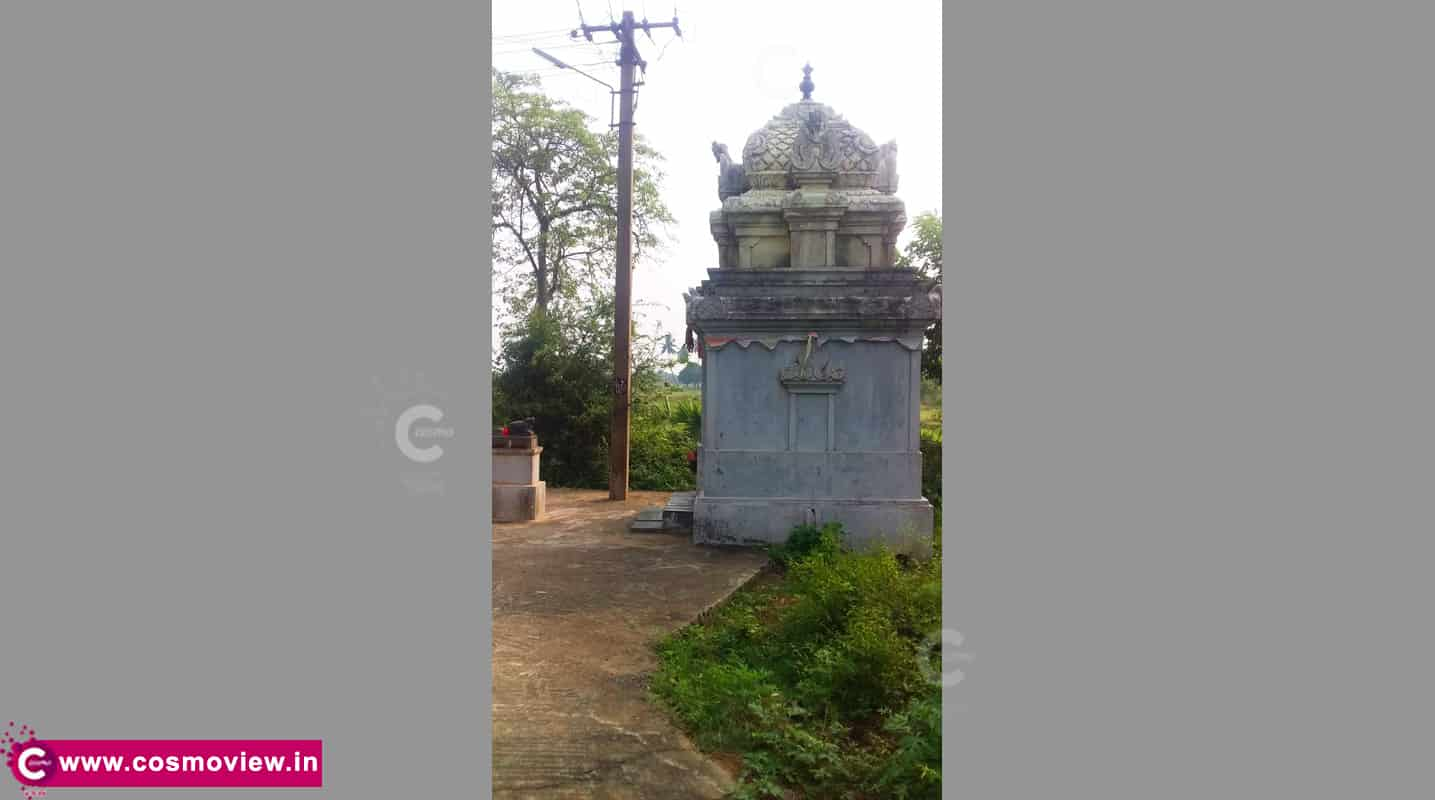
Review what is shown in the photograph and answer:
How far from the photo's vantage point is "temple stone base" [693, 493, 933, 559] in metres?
8.05

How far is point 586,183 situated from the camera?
1967 centimetres

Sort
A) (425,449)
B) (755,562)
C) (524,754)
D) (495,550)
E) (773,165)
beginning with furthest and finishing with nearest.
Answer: (773,165) → (495,550) → (755,562) → (524,754) → (425,449)

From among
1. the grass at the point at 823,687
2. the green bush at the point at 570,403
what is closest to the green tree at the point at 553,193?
the green bush at the point at 570,403

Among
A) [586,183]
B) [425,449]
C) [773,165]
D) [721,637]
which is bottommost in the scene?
[721,637]

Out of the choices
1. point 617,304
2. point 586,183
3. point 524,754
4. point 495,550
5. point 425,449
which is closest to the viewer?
point 425,449

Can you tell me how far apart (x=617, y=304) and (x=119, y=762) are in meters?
11.6

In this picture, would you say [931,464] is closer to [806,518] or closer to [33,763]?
[806,518]

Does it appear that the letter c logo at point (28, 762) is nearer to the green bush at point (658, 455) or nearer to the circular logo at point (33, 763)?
the circular logo at point (33, 763)

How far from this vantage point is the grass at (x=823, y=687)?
10.5 ft

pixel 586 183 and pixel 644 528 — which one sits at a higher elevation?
pixel 586 183

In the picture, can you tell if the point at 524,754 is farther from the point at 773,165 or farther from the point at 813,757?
the point at 773,165

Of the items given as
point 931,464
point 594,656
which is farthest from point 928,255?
point 594,656

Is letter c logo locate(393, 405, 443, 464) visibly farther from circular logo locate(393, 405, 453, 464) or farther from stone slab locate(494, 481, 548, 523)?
stone slab locate(494, 481, 548, 523)

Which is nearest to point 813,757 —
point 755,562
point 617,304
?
point 755,562
